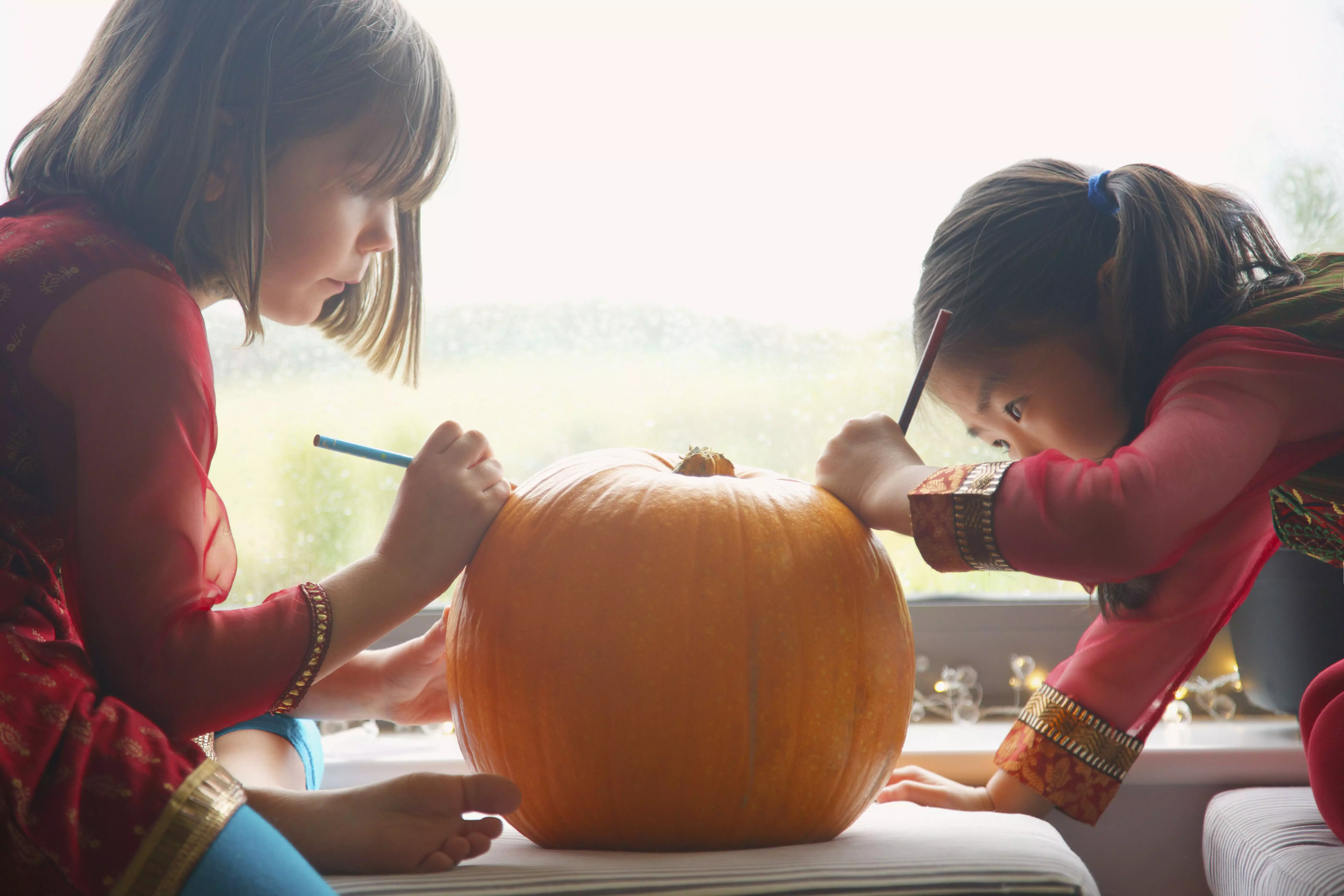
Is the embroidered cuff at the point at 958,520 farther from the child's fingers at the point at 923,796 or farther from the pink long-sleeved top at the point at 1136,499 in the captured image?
the child's fingers at the point at 923,796

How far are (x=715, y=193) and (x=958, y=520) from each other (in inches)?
29.3

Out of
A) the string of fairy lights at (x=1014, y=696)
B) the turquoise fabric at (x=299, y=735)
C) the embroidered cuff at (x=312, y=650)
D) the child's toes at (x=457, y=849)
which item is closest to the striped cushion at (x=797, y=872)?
the child's toes at (x=457, y=849)

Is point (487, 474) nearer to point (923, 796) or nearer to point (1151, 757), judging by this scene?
point (923, 796)

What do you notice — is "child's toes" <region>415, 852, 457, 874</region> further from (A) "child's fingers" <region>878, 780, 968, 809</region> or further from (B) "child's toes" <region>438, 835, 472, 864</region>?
(A) "child's fingers" <region>878, 780, 968, 809</region>

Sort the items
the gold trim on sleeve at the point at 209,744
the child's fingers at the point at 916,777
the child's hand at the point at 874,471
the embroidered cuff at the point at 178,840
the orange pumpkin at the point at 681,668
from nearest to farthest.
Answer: the embroidered cuff at the point at 178,840 < the orange pumpkin at the point at 681,668 < the child's hand at the point at 874,471 < the gold trim on sleeve at the point at 209,744 < the child's fingers at the point at 916,777

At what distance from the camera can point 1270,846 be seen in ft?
2.64

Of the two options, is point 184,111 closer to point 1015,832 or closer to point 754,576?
point 754,576

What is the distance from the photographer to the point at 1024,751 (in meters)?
0.95

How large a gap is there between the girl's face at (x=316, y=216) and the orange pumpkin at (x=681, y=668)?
32 cm

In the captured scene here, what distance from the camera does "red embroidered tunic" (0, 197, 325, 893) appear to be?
0.51m

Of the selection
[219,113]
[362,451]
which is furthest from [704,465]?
[219,113]

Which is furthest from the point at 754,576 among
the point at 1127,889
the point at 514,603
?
the point at 1127,889

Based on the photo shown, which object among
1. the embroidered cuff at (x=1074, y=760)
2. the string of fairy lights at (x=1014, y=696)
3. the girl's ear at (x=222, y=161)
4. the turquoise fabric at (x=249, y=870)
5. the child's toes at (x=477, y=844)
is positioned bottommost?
the string of fairy lights at (x=1014, y=696)

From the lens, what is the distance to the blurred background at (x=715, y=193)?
1.27 m
